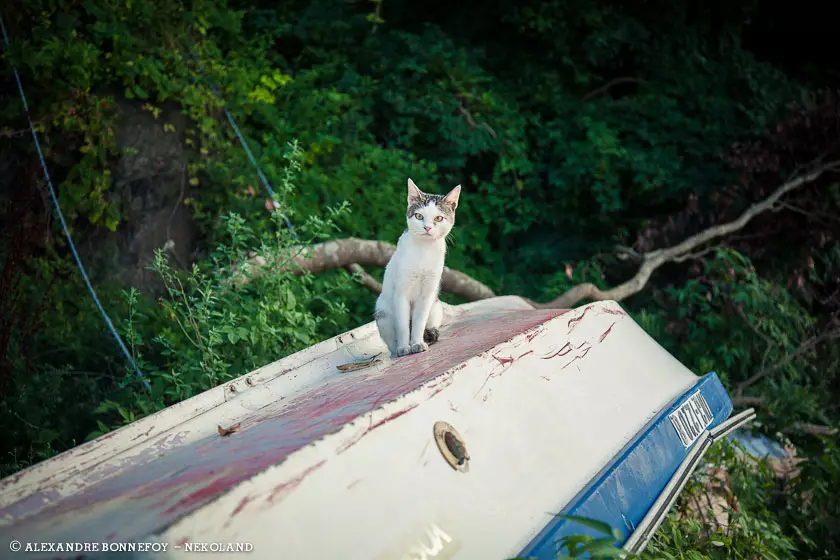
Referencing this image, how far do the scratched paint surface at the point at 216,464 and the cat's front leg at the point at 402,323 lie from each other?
109 mm

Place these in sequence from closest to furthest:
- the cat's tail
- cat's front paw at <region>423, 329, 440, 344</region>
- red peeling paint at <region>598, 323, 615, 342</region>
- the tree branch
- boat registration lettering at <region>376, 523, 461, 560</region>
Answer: boat registration lettering at <region>376, 523, 461, 560</region>
the cat's tail
cat's front paw at <region>423, 329, 440, 344</region>
red peeling paint at <region>598, 323, 615, 342</region>
the tree branch

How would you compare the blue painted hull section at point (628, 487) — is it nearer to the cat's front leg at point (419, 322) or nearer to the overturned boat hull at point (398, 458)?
the overturned boat hull at point (398, 458)

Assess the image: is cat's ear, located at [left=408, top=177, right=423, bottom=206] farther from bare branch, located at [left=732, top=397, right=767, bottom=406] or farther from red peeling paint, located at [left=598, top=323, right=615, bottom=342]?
bare branch, located at [left=732, top=397, right=767, bottom=406]

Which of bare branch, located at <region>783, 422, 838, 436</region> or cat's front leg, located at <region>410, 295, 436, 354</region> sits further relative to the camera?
bare branch, located at <region>783, 422, 838, 436</region>

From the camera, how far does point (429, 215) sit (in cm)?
266

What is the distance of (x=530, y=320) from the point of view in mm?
3029

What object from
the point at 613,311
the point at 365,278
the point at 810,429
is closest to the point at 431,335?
the point at 613,311

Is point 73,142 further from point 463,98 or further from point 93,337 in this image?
point 463,98

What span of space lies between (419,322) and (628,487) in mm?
970

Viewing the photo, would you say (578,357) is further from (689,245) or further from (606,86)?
(606,86)

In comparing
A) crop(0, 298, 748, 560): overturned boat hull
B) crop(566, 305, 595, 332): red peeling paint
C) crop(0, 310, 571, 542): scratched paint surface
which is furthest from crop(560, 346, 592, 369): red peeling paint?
crop(0, 310, 571, 542): scratched paint surface

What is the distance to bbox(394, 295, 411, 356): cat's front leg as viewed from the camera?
2.69 metres

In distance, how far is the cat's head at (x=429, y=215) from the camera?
8.71ft

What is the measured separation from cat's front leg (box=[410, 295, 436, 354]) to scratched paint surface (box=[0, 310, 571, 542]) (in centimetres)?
9
